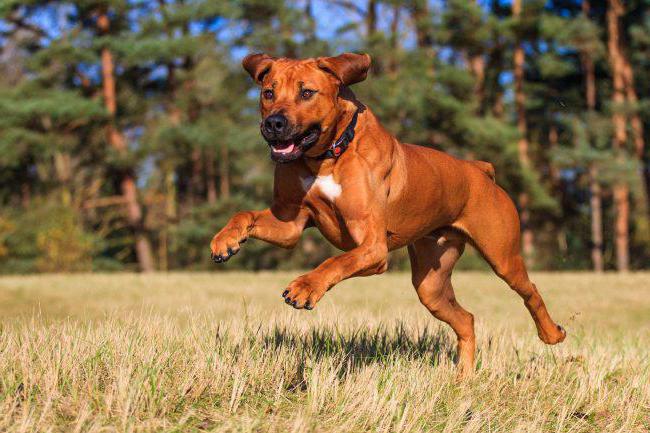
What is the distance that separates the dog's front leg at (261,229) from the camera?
160 inches

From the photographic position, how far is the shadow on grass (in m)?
5.27

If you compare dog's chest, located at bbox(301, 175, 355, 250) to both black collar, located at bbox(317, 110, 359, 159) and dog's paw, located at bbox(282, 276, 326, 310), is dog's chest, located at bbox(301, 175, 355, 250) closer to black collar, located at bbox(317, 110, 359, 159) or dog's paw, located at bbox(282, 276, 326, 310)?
black collar, located at bbox(317, 110, 359, 159)

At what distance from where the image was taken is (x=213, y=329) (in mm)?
5672

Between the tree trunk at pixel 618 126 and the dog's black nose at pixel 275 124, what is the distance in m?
23.2

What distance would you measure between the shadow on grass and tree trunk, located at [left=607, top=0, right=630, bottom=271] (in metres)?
20.7

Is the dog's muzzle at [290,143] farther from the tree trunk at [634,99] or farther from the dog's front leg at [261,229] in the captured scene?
the tree trunk at [634,99]

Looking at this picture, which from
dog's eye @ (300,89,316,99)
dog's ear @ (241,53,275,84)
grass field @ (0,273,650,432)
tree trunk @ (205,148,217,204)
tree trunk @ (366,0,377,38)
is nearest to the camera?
grass field @ (0,273,650,432)

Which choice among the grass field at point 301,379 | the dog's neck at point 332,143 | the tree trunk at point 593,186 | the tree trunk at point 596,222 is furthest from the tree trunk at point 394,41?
the dog's neck at point 332,143

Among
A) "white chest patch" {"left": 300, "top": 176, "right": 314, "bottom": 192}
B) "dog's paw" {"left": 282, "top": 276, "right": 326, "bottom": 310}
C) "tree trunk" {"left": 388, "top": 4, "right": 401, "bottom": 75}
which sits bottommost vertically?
"dog's paw" {"left": 282, "top": 276, "right": 326, "bottom": 310}

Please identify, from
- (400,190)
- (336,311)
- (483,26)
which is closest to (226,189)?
(483,26)

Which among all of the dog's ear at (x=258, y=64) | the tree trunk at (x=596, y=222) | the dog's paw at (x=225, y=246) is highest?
the dog's ear at (x=258, y=64)

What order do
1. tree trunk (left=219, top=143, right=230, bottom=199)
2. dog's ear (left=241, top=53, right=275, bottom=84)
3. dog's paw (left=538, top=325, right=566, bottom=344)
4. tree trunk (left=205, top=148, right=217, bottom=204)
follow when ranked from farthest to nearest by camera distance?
tree trunk (left=205, top=148, right=217, bottom=204)
tree trunk (left=219, top=143, right=230, bottom=199)
dog's paw (left=538, top=325, right=566, bottom=344)
dog's ear (left=241, top=53, right=275, bottom=84)

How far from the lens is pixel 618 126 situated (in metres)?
25.7

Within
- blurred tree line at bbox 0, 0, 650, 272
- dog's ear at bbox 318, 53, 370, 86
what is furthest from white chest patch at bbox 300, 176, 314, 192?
blurred tree line at bbox 0, 0, 650, 272
